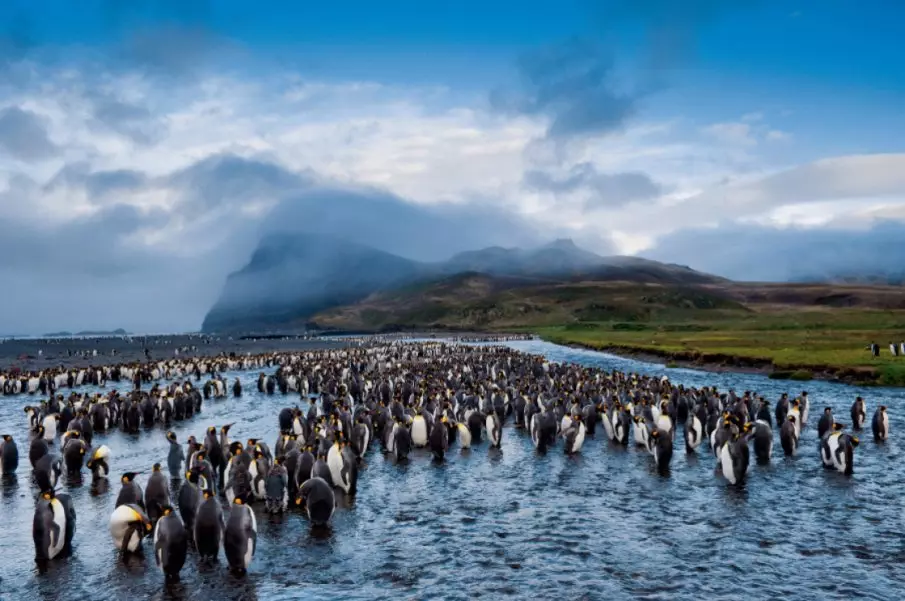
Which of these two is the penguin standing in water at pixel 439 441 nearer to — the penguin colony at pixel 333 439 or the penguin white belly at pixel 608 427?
the penguin colony at pixel 333 439

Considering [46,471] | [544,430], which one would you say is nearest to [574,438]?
[544,430]

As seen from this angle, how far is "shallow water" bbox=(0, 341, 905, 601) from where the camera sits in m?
12.2

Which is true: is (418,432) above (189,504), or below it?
below

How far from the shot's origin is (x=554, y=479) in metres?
19.7

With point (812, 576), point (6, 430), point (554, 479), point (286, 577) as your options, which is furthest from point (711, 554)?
point (6, 430)

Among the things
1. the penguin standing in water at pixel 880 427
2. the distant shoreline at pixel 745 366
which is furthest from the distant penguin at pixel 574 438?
the distant shoreline at pixel 745 366

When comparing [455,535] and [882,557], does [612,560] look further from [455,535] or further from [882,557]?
[882,557]

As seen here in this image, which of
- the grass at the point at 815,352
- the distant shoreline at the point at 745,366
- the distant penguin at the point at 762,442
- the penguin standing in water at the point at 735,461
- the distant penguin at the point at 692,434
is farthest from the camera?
the grass at the point at 815,352

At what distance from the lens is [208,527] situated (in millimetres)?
13117

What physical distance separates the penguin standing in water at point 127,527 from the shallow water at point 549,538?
1.29 ft

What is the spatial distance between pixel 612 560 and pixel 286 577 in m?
6.12

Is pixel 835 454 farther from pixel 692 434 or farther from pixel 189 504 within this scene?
pixel 189 504

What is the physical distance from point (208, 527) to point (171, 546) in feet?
3.01

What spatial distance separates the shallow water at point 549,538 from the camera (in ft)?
39.9
